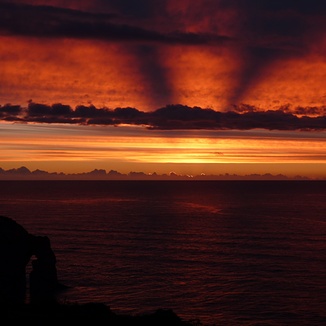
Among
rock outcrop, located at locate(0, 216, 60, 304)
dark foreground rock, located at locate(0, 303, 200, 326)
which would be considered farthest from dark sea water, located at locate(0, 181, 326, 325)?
dark foreground rock, located at locate(0, 303, 200, 326)

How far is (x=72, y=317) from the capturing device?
Result: 37344 mm

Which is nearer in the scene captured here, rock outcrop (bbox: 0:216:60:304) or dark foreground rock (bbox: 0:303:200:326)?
dark foreground rock (bbox: 0:303:200:326)

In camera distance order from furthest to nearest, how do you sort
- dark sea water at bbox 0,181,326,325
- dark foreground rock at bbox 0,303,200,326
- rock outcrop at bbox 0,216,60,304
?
rock outcrop at bbox 0,216,60,304 < dark sea water at bbox 0,181,326,325 < dark foreground rock at bbox 0,303,200,326

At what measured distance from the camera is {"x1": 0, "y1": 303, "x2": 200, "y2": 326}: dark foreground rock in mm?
35219

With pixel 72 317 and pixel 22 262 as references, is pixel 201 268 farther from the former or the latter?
pixel 72 317

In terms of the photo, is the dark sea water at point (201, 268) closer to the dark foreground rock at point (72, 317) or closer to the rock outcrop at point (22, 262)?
the rock outcrop at point (22, 262)

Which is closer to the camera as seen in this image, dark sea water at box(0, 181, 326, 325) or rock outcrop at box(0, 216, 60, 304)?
dark sea water at box(0, 181, 326, 325)

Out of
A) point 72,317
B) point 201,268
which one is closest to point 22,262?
point 201,268

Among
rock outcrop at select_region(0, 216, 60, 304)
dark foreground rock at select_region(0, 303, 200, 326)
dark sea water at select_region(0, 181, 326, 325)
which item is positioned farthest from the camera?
rock outcrop at select_region(0, 216, 60, 304)

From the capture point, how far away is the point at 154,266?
78.1m

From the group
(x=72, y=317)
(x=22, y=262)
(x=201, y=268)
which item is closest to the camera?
(x=72, y=317)

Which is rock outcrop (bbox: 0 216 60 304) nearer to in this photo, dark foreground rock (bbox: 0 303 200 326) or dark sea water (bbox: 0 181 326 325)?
dark sea water (bbox: 0 181 326 325)

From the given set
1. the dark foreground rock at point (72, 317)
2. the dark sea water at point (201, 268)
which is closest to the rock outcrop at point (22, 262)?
the dark sea water at point (201, 268)

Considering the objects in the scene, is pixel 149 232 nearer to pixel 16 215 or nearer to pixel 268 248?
pixel 268 248
